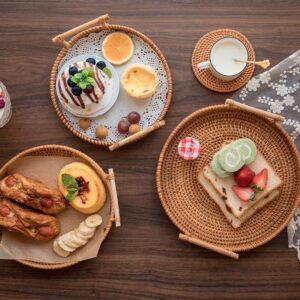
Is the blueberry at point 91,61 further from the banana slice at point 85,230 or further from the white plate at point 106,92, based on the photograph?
the banana slice at point 85,230

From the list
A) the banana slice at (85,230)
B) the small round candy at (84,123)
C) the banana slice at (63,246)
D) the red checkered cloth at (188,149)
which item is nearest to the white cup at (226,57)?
the red checkered cloth at (188,149)

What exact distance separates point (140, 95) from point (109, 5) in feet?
1.35

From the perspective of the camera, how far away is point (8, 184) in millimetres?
1824

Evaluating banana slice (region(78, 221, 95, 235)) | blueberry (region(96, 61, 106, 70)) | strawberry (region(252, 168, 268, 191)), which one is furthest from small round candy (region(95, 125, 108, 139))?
strawberry (region(252, 168, 268, 191))

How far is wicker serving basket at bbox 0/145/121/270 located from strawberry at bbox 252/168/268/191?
1.71 ft

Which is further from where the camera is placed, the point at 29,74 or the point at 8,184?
the point at 29,74

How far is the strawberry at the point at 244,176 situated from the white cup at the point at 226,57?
0.36 metres

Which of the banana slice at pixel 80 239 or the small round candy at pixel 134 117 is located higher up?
the small round candy at pixel 134 117

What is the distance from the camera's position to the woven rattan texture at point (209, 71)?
6.28 ft

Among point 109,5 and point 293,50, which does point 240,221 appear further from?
point 109,5

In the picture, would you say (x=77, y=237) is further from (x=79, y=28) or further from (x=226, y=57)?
(x=226, y=57)

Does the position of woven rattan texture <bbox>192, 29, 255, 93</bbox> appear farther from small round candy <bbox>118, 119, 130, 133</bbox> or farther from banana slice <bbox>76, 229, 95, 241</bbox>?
banana slice <bbox>76, 229, 95, 241</bbox>

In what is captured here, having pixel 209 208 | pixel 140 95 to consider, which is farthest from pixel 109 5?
pixel 209 208

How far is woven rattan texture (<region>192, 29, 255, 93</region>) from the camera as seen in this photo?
6.28 feet
